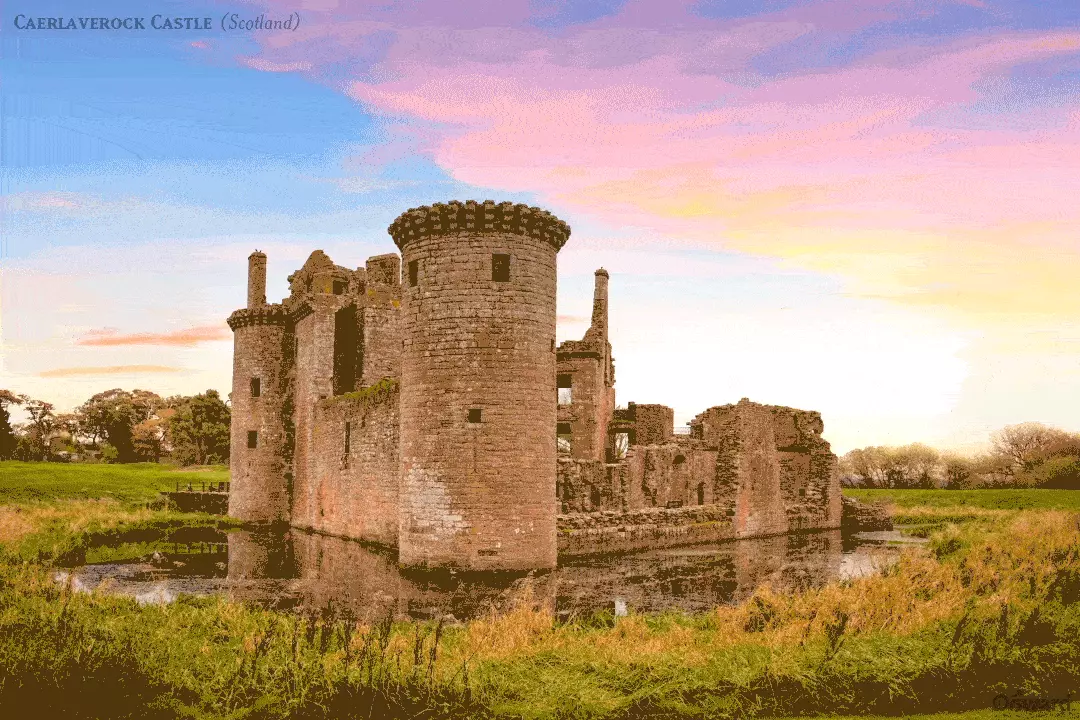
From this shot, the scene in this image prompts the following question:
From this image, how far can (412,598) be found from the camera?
16.3 m

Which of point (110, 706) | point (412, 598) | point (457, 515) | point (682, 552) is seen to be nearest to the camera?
point (110, 706)

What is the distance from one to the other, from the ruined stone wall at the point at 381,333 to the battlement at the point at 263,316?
3832mm

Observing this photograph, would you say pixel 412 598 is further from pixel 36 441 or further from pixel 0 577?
pixel 36 441

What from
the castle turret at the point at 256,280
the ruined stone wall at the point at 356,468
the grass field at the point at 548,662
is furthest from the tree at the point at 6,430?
the grass field at the point at 548,662

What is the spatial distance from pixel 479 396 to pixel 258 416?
58.7 feet

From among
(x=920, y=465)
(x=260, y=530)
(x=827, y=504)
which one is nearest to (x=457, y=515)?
(x=260, y=530)

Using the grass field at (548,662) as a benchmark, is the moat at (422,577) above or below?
below

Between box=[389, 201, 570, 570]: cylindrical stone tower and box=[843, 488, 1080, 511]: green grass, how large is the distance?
31.6 m

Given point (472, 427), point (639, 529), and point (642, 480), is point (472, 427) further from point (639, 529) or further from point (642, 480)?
point (642, 480)

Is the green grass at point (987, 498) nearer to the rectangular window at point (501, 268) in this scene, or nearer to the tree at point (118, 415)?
the rectangular window at point (501, 268)

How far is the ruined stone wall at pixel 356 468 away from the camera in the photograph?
82.6 ft

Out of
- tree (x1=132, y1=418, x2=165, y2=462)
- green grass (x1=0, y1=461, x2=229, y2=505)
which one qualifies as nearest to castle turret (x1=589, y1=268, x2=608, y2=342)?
green grass (x1=0, y1=461, x2=229, y2=505)

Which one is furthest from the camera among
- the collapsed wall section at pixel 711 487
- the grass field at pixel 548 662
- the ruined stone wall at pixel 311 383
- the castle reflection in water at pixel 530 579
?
the ruined stone wall at pixel 311 383

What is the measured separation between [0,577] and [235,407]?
22.9 metres
